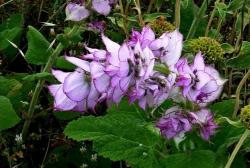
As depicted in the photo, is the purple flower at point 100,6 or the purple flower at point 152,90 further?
the purple flower at point 100,6

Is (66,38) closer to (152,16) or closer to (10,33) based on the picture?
(152,16)

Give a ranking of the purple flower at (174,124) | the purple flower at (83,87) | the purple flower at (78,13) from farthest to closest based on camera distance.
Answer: the purple flower at (78,13) < the purple flower at (174,124) < the purple flower at (83,87)

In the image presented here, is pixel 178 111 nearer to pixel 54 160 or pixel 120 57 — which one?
pixel 120 57

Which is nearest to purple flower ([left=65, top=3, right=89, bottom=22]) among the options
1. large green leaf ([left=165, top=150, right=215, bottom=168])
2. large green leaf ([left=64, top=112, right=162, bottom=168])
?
large green leaf ([left=64, top=112, right=162, bottom=168])

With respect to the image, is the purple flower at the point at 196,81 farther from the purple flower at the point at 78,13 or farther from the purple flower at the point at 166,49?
the purple flower at the point at 78,13

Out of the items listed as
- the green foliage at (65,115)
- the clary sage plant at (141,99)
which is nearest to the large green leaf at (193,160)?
the clary sage plant at (141,99)

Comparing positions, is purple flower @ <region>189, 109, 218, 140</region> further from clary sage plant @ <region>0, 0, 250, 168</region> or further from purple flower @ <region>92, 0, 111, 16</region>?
purple flower @ <region>92, 0, 111, 16</region>
